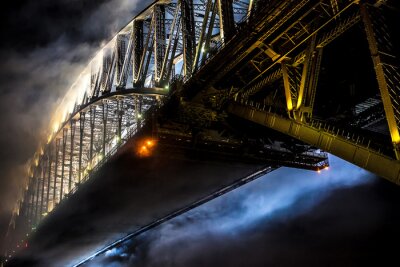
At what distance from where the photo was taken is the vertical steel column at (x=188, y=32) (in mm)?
29359

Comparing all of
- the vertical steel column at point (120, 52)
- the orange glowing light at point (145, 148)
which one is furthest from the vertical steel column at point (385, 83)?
the vertical steel column at point (120, 52)

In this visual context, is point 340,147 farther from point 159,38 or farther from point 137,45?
point 137,45

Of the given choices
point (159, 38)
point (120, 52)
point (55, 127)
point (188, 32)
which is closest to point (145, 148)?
point (188, 32)

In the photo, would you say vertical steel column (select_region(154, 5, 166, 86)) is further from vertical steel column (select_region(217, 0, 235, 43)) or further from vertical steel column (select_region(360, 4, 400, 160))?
vertical steel column (select_region(360, 4, 400, 160))

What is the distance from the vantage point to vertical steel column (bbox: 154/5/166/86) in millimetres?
33625

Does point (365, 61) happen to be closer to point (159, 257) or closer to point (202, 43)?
point (202, 43)

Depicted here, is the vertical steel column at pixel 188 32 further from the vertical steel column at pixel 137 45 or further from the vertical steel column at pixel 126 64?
the vertical steel column at pixel 126 64

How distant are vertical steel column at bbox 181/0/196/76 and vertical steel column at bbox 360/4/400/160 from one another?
15.9m

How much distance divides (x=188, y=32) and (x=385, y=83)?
60.4ft

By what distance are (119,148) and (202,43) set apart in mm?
16540

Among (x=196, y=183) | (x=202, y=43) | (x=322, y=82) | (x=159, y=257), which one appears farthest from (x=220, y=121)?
(x=159, y=257)

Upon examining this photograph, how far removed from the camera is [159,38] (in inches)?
1417

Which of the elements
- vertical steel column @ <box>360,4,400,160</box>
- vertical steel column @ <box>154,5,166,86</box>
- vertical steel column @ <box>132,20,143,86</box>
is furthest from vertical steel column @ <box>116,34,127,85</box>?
vertical steel column @ <box>360,4,400,160</box>

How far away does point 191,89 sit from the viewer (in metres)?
24.8
